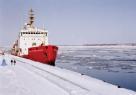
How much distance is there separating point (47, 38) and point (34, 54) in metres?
5.15

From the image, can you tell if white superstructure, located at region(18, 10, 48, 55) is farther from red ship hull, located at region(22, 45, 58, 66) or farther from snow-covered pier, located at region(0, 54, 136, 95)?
snow-covered pier, located at region(0, 54, 136, 95)

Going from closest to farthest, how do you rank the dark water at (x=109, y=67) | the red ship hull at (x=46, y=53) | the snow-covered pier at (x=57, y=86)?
the snow-covered pier at (x=57, y=86) < the dark water at (x=109, y=67) < the red ship hull at (x=46, y=53)

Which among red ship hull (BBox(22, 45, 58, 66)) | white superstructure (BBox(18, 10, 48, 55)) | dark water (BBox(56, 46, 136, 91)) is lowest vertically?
dark water (BBox(56, 46, 136, 91))

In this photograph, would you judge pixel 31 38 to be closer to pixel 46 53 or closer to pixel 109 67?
pixel 46 53

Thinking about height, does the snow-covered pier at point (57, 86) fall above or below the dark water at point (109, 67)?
above

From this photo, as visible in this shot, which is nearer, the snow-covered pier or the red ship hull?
the snow-covered pier

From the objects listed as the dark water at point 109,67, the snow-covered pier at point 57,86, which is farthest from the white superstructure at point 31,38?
the snow-covered pier at point 57,86

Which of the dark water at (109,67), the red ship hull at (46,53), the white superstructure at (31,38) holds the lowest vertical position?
the dark water at (109,67)

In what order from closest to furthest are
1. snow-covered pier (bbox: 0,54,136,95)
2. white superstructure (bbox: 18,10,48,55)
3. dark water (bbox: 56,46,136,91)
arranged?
snow-covered pier (bbox: 0,54,136,95) → dark water (bbox: 56,46,136,91) → white superstructure (bbox: 18,10,48,55)

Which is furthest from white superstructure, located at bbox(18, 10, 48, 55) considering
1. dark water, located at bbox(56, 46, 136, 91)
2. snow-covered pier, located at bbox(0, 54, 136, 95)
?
snow-covered pier, located at bbox(0, 54, 136, 95)

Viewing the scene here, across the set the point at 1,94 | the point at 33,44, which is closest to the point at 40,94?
the point at 1,94

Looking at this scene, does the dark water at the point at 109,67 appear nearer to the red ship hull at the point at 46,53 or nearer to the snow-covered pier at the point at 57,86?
the red ship hull at the point at 46,53

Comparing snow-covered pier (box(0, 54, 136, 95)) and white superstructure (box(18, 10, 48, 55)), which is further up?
white superstructure (box(18, 10, 48, 55))

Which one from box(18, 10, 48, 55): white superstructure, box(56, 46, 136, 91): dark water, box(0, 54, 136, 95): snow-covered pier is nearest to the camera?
box(0, 54, 136, 95): snow-covered pier
